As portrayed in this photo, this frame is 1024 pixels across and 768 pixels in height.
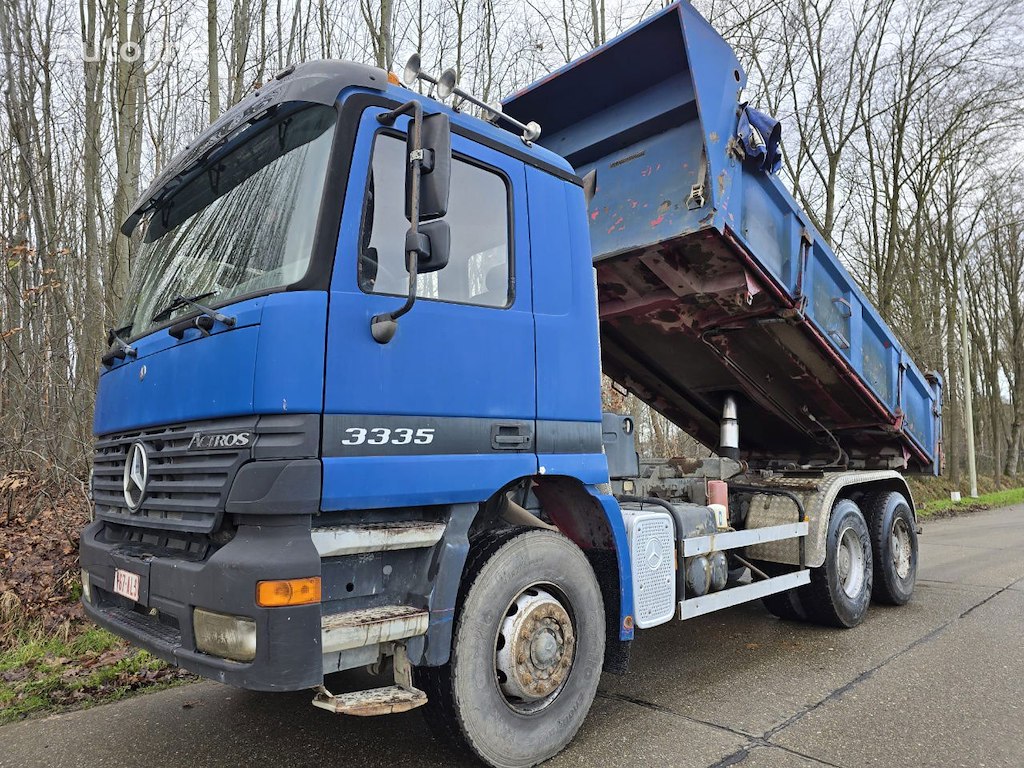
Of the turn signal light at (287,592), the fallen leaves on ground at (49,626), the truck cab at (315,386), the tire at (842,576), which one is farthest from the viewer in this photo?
the tire at (842,576)

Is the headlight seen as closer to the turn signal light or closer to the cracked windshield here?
the turn signal light

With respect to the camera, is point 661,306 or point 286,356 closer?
point 286,356

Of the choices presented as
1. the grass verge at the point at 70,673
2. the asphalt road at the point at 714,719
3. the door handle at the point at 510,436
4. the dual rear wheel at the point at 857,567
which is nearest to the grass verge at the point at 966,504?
the dual rear wheel at the point at 857,567

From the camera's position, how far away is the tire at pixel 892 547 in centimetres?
595

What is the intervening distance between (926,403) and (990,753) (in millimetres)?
4468

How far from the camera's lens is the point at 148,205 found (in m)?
3.63

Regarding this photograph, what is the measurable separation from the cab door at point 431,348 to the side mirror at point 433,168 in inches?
7.0

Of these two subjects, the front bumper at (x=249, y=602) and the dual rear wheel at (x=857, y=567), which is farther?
the dual rear wheel at (x=857, y=567)

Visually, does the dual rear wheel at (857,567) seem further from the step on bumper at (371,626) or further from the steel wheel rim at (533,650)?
the step on bumper at (371,626)

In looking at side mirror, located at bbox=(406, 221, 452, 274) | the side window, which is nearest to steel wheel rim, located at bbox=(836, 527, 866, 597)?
the side window

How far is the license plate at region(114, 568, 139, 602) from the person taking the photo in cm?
281

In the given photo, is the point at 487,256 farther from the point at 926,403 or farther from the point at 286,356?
the point at 926,403

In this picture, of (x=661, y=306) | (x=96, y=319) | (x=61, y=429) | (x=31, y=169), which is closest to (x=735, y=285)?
(x=661, y=306)

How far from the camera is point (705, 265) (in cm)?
466
